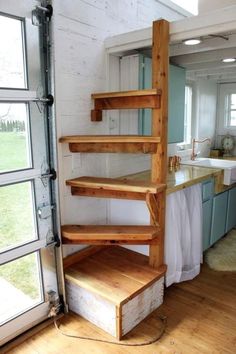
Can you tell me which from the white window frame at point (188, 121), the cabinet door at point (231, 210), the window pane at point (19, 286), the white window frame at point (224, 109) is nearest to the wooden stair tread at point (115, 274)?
the window pane at point (19, 286)

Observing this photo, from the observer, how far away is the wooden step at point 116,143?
1923 millimetres

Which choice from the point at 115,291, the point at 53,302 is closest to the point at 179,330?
the point at 115,291

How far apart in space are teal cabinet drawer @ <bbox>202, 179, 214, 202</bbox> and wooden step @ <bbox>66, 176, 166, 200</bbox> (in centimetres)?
91

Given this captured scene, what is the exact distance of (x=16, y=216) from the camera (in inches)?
73.7

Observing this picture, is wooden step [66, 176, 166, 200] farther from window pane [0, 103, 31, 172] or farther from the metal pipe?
the metal pipe

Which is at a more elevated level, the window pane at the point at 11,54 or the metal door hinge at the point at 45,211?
the window pane at the point at 11,54

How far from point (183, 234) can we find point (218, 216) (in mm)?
822

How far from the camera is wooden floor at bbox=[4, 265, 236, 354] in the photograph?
1812mm

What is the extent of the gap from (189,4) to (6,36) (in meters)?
2.60

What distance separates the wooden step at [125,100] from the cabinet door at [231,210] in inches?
73.8

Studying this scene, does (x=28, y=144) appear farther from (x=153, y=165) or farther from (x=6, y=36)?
(x=153, y=165)

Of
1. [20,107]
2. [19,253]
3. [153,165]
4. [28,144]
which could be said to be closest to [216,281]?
[153,165]

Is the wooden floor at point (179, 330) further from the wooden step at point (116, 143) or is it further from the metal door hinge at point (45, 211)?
the wooden step at point (116, 143)

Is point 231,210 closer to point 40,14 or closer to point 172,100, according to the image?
point 172,100
